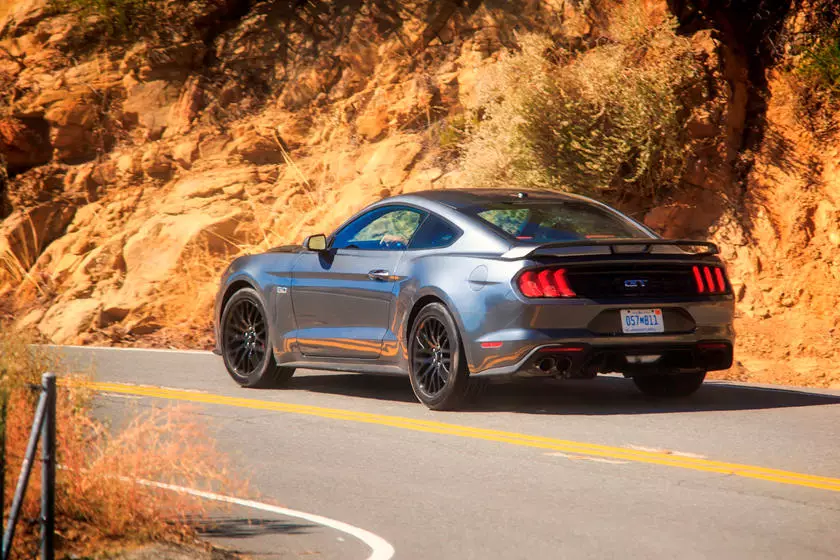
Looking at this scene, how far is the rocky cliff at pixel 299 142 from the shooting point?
16484 mm

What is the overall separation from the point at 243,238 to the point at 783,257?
28.3 feet

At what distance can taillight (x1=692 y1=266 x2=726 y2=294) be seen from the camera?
31.8 ft

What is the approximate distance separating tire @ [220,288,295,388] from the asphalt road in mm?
199

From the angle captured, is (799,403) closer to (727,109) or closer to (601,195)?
(601,195)

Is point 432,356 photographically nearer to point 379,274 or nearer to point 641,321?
point 379,274

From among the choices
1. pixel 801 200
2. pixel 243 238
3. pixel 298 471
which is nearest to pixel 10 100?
pixel 243 238

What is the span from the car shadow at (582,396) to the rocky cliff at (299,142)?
292 cm

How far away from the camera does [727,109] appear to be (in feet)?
57.1

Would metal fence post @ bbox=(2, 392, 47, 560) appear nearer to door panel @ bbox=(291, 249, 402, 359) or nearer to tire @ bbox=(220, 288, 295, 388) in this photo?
door panel @ bbox=(291, 249, 402, 359)

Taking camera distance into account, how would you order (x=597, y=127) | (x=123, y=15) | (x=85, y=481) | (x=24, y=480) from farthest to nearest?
(x=123, y=15), (x=597, y=127), (x=85, y=481), (x=24, y=480)

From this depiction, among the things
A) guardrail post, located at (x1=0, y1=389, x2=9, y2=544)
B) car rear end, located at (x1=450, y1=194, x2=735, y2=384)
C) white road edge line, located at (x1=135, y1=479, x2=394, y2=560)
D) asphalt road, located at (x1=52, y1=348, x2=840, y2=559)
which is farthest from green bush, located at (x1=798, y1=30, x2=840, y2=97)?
guardrail post, located at (x1=0, y1=389, x2=9, y2=544)

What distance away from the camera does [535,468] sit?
7.64 m

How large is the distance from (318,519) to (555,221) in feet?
13.9

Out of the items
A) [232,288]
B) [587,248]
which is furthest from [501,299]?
[232,288]
